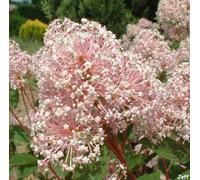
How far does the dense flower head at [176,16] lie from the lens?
4.03 m

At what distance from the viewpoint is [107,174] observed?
5.45ft

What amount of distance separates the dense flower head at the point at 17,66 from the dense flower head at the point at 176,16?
196 centimetres

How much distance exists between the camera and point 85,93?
148 cm

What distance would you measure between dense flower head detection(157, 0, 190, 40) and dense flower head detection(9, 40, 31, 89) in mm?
1964

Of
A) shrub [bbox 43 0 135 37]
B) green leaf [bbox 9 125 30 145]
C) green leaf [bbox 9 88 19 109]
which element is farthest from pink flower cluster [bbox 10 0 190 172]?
shrub [bbox 43 0 135 37]

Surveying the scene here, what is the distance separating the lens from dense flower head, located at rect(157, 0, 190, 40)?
13.2 feet

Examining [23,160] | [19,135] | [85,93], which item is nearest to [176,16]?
[19,135]

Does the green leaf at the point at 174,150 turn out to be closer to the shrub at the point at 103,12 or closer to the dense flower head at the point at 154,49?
the dense flower head at the point at 154,49

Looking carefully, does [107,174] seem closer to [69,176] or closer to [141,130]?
[141,130]

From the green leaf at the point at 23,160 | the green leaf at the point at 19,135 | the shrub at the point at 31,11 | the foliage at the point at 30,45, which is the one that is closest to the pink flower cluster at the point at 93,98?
the green leaf at the point at 23,160

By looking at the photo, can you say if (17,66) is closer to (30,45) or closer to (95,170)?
(95,170)

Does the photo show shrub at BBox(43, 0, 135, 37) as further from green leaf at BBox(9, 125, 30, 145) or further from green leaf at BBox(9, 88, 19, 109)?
green leaf at BBox(9, 125, 30, 145)

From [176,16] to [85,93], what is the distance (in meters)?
2.92

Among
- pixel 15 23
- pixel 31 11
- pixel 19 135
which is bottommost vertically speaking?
pixel 19 135
